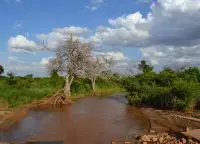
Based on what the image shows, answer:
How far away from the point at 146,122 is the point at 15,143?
Answer: 7.48 m

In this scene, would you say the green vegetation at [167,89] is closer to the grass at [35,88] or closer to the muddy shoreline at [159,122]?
the muddy shoreline at [159,122]

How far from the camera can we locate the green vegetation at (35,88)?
2492cm

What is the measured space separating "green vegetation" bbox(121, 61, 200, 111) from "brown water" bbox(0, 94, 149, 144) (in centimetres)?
188

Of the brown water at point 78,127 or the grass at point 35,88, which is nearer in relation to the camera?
the brown water at point 78,127

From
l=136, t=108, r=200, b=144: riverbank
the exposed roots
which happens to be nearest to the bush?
l=136, t=108, r=200, b=144: riverbank

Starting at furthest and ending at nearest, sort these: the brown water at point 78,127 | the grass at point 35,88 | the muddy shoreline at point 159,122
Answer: the grass at point 35,88 < the muddy shoreline at point 159,122 < the brown water at point 78,127

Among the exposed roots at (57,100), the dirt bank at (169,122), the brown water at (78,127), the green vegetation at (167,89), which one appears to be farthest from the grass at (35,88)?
the dirt bank at (169,122)

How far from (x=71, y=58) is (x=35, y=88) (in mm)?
4510

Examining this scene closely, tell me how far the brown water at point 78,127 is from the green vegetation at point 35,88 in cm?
219

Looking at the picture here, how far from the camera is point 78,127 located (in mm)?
17297

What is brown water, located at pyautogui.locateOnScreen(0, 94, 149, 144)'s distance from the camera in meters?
14.6

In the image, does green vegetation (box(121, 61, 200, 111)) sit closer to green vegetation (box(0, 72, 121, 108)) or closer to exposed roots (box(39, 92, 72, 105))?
exposed roots (box(39, 92, 72, 105))

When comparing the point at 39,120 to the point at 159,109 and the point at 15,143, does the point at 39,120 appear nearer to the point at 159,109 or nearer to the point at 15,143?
the point at 15,143

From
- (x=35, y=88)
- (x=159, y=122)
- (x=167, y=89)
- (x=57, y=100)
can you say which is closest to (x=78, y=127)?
(x=159, y=122)
